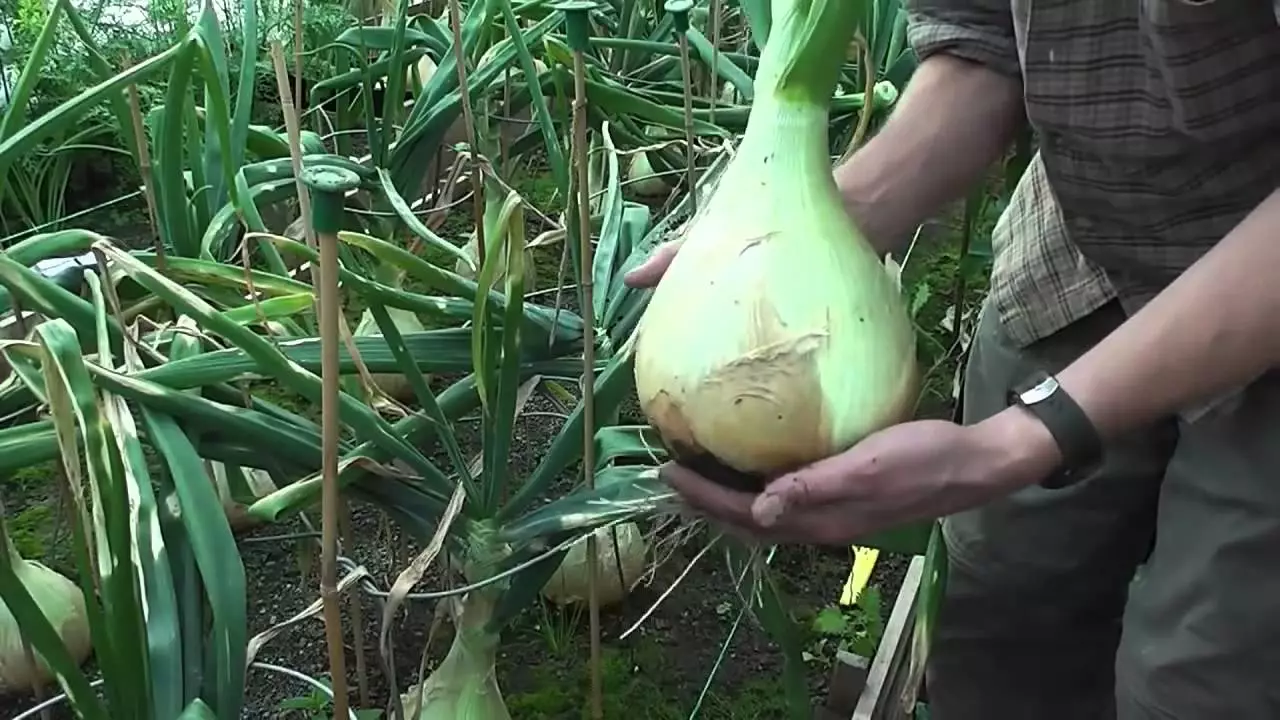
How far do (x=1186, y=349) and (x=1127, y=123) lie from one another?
178mm

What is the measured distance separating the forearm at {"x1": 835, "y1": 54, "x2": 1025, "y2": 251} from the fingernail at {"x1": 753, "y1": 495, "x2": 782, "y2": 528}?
1.02 ft

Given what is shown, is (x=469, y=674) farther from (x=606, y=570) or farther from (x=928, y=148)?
(x=928, y=148)

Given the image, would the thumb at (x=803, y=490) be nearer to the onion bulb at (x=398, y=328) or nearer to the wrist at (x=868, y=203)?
the wrist at (x=868, y=203)

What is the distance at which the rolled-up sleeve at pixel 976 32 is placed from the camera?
0.87 metres

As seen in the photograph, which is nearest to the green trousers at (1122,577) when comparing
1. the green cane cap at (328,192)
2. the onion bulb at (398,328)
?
the green cane cap at (328,192)

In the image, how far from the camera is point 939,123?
0.88 meters

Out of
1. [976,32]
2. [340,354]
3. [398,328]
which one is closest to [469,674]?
[340,354]

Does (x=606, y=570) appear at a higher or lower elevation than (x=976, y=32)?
lower

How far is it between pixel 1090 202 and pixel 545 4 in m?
0.69

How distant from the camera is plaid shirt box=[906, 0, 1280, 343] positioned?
2.24 ft

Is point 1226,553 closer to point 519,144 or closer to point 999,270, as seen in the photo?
point 999,270

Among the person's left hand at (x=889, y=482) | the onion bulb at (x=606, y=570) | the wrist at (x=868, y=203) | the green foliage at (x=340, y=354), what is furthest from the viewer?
the onion bulb at (x=606, y=570)

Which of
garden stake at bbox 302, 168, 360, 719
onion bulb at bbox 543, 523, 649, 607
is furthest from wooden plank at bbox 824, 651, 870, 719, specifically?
garden stake at bbox 302, 168, 360, 719

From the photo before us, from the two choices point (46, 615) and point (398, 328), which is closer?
point (46, 615)
